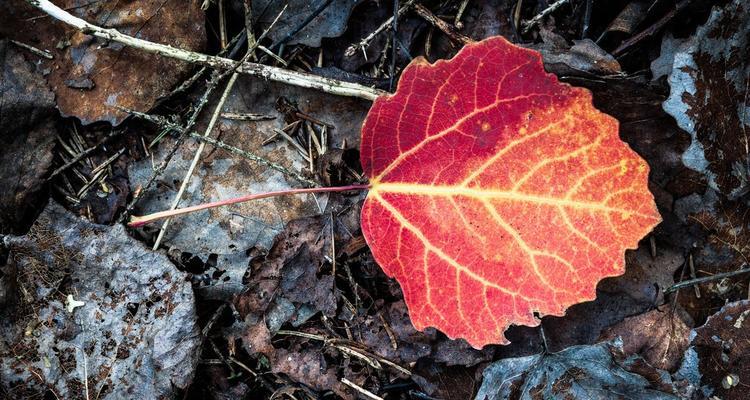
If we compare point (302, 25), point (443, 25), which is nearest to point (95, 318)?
point (302, 25)

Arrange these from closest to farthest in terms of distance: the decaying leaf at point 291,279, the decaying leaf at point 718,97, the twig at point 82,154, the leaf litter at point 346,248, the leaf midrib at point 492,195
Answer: the leaf midrib at point 492,195
the decaying leaf at point 718,97
the leaf litter at point 346,248
the decaying leaf at point 291,279
the twig at point 82,154

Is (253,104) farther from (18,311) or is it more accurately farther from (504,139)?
(18,311)

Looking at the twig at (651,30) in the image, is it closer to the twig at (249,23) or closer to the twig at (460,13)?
the twig at (460,13)

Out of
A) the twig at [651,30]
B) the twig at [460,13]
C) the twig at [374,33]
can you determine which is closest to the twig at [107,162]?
the twig at [374,33]

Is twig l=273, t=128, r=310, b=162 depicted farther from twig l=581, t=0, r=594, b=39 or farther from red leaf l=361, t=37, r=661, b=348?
twig l=581, t=0, r=594, b=39

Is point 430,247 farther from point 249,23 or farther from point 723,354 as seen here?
point 723,354

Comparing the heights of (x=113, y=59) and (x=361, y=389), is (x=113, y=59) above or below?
above

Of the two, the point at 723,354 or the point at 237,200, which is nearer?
the point at 237,200
